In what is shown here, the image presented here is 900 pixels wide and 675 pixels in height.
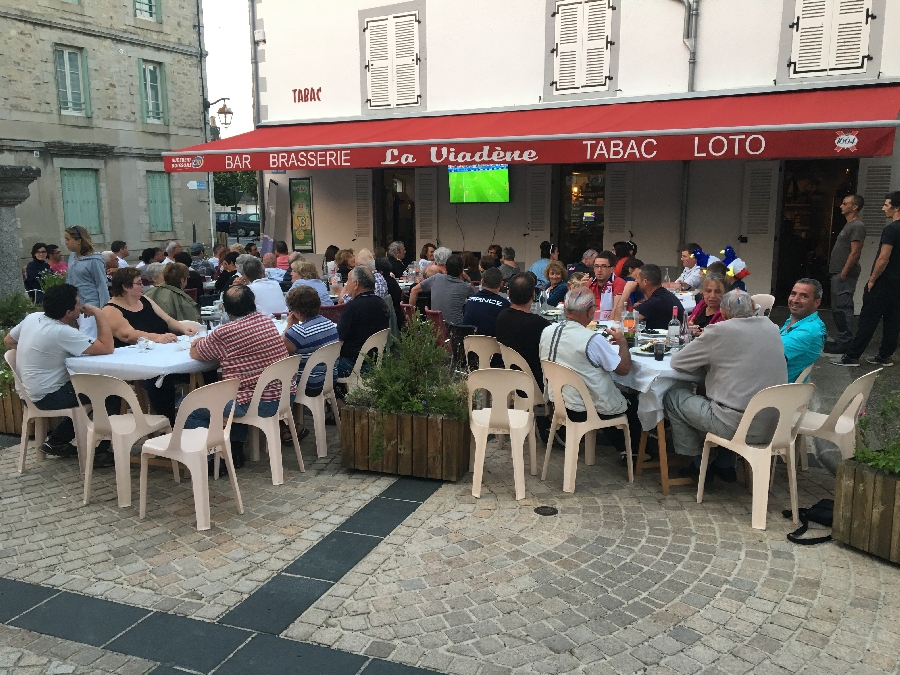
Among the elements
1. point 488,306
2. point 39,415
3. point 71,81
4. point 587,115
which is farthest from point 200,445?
point 71,81

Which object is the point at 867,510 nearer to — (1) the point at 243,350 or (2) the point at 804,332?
(2) the point at 804,332

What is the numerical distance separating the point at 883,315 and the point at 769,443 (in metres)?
4.33

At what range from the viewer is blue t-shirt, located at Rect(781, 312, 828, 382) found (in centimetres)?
484

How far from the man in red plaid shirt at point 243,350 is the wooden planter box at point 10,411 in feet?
6.89

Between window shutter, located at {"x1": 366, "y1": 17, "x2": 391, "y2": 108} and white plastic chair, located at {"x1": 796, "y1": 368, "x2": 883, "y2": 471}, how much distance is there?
382 inches

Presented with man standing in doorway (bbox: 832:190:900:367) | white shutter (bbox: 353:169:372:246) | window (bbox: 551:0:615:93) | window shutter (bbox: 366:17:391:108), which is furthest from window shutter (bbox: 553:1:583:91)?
man standing in doorway (bbox: 832:190:900:367)

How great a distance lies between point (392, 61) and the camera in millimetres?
12352

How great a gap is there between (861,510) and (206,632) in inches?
128

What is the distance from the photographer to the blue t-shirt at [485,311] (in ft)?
20.9

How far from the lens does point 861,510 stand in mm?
3752

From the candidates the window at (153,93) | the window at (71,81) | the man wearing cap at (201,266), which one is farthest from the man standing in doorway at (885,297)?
the window at (153,93)

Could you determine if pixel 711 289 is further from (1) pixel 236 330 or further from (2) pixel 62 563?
(2) pixel 62 563

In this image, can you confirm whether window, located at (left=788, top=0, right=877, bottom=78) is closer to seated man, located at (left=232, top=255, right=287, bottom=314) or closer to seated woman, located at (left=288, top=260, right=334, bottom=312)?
seated woman, located at (left=288, top=260, right=334, bottom=312)

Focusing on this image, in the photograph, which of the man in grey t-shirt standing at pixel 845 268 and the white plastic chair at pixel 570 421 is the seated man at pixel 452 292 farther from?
the man in grey t-shirt standing at pixel 845 268
